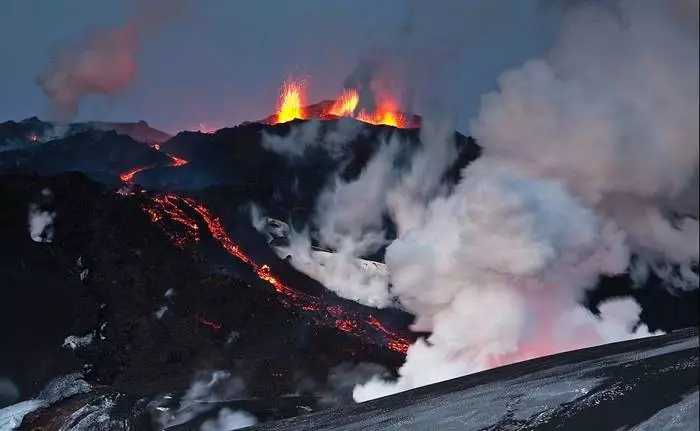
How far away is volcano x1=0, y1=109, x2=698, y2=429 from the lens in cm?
1018

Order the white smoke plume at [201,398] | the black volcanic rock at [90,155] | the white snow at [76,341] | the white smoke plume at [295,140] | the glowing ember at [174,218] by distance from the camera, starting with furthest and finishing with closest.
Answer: the white smoke plume at [295,140]
the black volcanic rock at [90,155]
the glowing ember at [174,218]
the white snow at [76,341]
the white smoke plume at [201,398]

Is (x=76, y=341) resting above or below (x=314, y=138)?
below

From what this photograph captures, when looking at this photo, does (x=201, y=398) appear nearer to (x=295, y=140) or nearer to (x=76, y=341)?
(x=76, y=341)

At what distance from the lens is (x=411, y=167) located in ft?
93.6

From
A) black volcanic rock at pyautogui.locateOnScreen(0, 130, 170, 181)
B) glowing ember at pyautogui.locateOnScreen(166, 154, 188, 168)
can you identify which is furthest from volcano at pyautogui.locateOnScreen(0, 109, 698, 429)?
glowing ember at pyautogui.locateOnScreen(166, 154, 188, 168)

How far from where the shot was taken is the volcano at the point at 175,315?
33.4 feet

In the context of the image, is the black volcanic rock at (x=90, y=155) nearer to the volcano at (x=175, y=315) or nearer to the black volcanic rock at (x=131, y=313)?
the volcano at (x=175, y=315)

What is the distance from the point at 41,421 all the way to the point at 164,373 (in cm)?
328

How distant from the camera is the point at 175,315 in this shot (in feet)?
48.3

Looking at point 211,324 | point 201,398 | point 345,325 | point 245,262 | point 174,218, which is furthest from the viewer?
point 174,218

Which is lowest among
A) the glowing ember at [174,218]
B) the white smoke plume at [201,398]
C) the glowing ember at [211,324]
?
the white smoke plume at [201,398]

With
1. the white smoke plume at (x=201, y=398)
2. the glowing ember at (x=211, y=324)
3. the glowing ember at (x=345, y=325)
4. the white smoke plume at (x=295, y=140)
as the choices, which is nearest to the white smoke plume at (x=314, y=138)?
the white smoke plume at (x=295, y=140)

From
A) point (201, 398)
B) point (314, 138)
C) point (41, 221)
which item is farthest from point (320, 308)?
point (314, 138)

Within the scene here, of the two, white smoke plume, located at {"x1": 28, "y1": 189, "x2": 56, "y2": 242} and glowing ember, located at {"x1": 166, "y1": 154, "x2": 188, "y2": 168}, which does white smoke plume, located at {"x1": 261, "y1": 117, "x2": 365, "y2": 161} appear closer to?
glowing ember, located at {"x1": 166, "y1": 154, "x2": 188, "y2": 168}
